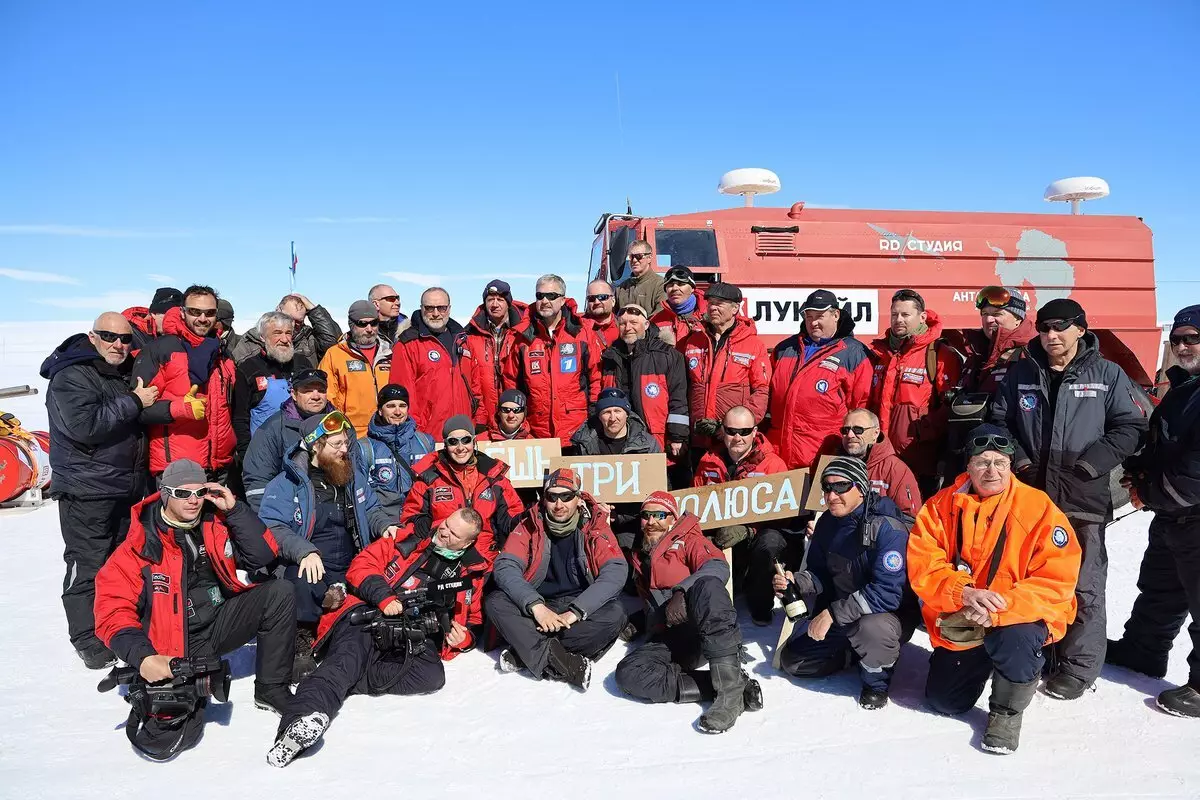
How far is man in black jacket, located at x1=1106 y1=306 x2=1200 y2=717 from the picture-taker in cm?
351

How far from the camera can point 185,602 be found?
351 centimetres

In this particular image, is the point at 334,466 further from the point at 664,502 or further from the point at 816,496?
the point at 816,496

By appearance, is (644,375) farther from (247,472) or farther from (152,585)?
(152,585)

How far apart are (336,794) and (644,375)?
322 cm

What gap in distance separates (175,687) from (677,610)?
7.73 feet

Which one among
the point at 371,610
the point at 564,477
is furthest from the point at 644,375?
the point at 371,610

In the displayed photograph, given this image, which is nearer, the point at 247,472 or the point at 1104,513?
the point at 1104,513

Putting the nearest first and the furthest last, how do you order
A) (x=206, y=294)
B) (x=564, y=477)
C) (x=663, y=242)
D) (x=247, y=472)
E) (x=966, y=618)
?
(x=966, y=618)
(x=564, y=477)
(x=247, y=472)
(x=206, y=294)
(x=663, y=242)

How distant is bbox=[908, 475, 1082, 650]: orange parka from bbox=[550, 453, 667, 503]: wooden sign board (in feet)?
5.53

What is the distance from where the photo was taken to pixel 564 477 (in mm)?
4180

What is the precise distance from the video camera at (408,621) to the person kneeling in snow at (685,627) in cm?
102

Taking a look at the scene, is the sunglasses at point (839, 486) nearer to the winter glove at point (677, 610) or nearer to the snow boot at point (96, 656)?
the winter glove at point (677, 610)

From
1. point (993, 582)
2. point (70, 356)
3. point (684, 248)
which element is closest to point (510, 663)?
point (993, 582)

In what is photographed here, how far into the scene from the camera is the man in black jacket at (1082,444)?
3.68 metres
